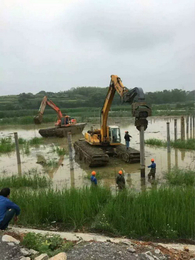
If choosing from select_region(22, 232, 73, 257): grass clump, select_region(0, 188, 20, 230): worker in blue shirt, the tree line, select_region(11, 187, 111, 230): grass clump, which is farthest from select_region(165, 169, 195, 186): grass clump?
the tree line

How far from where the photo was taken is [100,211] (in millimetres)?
5781

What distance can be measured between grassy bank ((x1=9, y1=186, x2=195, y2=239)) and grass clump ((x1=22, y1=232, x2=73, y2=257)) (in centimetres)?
114

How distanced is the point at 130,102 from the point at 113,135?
11.5 feet

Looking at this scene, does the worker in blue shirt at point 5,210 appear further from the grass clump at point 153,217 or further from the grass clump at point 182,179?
the grass clump at point 182,179

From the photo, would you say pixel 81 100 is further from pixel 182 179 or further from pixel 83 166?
pixel 182 179

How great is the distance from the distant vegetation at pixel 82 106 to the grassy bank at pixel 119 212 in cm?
3847

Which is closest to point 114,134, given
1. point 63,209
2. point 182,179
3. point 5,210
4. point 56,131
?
point 182,179

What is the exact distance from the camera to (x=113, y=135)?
14.0 m

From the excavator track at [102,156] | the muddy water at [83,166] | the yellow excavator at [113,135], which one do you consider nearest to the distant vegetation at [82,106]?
the muddy water at [83,166]

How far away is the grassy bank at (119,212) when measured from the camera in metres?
5.12

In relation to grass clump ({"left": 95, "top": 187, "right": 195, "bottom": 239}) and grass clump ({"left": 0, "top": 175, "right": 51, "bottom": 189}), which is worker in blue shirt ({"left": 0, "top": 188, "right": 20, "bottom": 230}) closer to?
grass clump ({"left": 95, "top": 187, "right": 195, "bottom": 239})

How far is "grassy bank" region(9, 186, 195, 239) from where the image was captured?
5121mm

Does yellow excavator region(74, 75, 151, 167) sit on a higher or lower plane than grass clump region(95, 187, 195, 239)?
higher

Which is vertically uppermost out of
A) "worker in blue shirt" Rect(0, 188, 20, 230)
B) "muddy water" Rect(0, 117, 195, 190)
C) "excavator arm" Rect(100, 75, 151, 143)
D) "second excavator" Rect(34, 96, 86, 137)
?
"excavator arm" Rect(100, 75, 151, 143)
